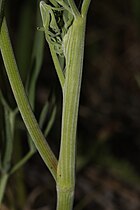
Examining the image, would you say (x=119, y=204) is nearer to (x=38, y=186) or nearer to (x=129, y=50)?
(x=38, y=186)

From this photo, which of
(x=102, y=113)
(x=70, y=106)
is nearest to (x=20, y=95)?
(x=70, y=106)

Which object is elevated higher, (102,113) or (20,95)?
(20,95)

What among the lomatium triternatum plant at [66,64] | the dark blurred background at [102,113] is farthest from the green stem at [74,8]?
the dark blurred background at [102,113]

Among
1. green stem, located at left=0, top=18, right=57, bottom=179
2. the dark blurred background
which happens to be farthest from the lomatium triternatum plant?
the dark blurred background

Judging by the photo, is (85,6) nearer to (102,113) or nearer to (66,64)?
(66,64)

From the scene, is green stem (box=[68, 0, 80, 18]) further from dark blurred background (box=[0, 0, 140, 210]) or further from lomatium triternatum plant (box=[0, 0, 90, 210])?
dark blurred background (box=[0, 0, 140, 210])

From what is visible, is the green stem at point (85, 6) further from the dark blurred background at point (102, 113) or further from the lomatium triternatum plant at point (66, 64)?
the dark blurred background at point (102, 113)

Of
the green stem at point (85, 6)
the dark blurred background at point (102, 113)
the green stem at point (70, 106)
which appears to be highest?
the green stem at point (85, 6)
